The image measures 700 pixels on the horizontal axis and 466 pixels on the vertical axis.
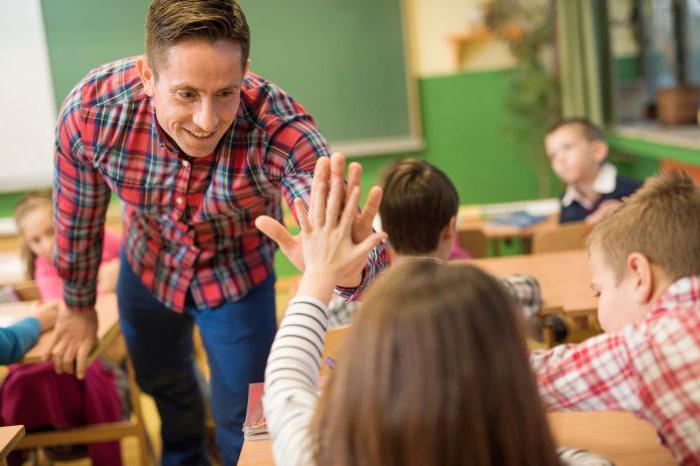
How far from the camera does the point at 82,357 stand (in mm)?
2096

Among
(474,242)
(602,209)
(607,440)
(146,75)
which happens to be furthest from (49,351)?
(602,209)

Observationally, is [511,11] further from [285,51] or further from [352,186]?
[352,186]

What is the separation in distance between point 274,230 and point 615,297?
0.54 m

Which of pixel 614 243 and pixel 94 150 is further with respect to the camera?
pixel 94 150

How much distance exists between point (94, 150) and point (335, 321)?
798mm

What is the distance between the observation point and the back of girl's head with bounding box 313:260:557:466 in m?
0.83

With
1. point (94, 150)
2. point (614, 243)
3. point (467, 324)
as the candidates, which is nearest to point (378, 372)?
point (467, 324)

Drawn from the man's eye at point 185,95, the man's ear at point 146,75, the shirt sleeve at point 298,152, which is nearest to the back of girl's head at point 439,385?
the shirt sleeve at point 298,152

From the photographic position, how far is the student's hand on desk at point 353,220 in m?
1.10

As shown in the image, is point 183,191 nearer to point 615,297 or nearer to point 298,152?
point 298,152

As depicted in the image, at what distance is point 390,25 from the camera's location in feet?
17.4

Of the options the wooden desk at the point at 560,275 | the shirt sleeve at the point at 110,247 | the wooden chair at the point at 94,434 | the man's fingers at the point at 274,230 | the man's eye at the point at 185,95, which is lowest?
the wooden chair at the point at 94,434

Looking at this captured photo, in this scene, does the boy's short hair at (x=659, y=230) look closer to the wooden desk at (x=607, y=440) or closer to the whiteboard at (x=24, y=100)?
the wooden desk at (x=607, y=440)

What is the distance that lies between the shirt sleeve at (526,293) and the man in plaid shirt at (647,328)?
2.89ft
